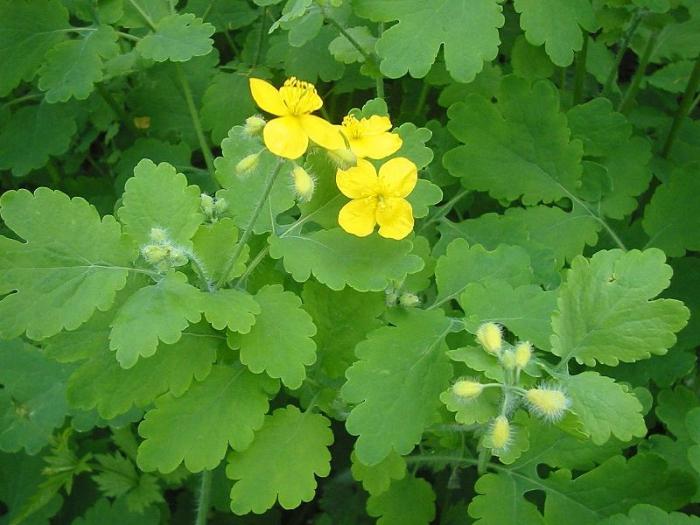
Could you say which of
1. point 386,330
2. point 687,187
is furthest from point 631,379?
point 386,330

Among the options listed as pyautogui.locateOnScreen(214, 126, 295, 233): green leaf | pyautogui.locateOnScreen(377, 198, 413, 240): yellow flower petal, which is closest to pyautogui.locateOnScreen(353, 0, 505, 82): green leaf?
pyautogui.locateOnScreen(214, 126, 295, 233): green leaf

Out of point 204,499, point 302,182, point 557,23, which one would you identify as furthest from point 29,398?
point 557,23

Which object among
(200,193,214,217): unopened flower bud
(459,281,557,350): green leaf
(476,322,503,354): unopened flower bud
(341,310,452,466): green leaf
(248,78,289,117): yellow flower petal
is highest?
(248,78,289,117): yellow flower petal

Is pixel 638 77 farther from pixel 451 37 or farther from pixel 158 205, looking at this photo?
pixel 158 205

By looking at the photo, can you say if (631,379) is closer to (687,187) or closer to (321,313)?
(687,187)

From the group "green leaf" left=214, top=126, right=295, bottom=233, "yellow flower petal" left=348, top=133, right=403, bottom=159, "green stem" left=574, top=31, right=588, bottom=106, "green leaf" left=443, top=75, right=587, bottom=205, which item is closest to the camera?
"yellow flower petal" left=348, top=133, right=403, bottom=159

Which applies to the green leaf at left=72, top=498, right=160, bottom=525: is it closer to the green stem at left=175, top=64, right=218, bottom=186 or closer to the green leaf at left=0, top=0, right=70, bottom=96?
the green stem at left=175, top=64, right=218, bottom=186
